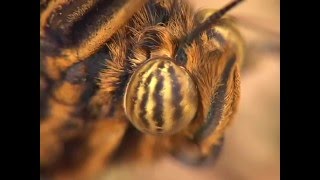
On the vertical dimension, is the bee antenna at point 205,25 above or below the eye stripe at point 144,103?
above

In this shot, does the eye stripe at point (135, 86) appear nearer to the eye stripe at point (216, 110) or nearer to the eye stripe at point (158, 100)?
the eye stripe at point (158, 100)

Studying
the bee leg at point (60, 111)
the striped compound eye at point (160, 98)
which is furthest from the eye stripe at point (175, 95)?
the bee leg at point (60, 111)

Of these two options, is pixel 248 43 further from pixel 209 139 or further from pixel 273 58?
pixel 209 139

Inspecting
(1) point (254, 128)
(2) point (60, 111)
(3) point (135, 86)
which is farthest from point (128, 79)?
(1) point (254, 128)

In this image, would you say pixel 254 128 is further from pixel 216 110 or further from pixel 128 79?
pixel 128 79

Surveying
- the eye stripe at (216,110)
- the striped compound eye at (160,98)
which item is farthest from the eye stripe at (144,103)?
the eye stripe at (216,110)

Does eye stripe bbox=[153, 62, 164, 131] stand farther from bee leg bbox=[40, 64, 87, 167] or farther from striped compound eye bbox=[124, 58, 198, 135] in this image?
bee leg bbox=[40, 64, 87, 167]

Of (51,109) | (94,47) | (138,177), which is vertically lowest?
(138,177)
